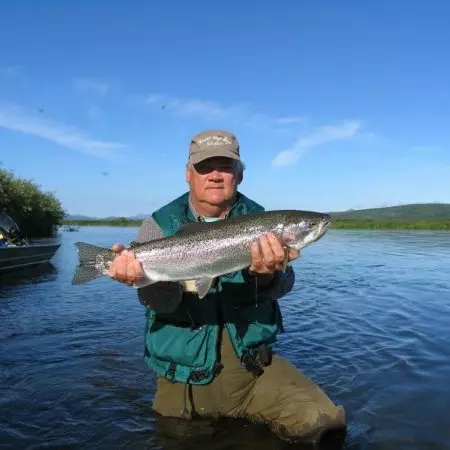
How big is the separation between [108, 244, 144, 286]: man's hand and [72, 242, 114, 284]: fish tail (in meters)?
0.11

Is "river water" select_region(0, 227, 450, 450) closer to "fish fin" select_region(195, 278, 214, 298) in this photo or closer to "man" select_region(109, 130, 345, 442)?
"man" select_region(109, 130, 345, 442)

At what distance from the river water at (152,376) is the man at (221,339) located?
40 cm

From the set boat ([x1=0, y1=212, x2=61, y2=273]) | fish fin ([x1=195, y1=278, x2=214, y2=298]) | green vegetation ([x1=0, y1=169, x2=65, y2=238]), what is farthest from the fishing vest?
green vegetation ([x1=0, y1=169, x2=65, y2=238])

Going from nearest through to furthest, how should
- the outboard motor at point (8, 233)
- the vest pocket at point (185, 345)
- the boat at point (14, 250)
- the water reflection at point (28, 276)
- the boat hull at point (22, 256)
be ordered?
1. the vest pocket at point (185, 345)
2. the water reflection at point (28, 276)
3. the boat hull at point (22, 256)
4. the boat at point (14, 250)
5. the outboard motor at point (8, 233)

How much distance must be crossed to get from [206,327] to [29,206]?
48.3 meters

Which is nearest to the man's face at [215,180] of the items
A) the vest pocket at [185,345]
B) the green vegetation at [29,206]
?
the vest pocket at [185,345]

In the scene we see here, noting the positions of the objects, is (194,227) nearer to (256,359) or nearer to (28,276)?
(256,359)

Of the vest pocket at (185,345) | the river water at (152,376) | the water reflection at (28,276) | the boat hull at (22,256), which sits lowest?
the river water at (152,376)

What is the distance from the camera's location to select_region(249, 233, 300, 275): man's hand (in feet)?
14.8

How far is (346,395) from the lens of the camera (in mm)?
7078

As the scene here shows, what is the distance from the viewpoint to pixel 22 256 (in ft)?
71.0

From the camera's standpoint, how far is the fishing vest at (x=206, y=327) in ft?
16.4

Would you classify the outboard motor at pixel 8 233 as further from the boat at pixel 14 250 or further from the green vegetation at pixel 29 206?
the green vegetation at pixel 29 206

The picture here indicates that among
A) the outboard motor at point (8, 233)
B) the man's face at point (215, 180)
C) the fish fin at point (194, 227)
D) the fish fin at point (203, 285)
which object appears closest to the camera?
the fish fin at point (203, 285)
